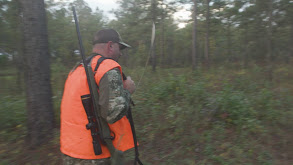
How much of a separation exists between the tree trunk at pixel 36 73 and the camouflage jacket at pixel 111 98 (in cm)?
315

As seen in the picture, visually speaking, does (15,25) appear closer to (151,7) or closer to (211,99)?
(211,99)

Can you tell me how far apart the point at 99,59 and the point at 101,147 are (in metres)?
0.86

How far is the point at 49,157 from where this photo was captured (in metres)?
4.07

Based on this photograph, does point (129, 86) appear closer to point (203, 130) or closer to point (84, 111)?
point (84, 111)

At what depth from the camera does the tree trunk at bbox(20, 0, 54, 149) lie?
4207 mm

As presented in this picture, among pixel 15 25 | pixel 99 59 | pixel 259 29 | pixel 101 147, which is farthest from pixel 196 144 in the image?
pixel 259 29

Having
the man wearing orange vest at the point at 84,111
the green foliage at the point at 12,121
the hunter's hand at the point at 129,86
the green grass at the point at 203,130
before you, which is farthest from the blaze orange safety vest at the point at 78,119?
the green foliage at the point at 12,121

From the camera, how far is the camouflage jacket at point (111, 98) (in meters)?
1.80

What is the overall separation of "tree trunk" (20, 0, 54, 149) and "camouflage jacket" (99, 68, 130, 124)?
10.3ft

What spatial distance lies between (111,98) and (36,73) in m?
3.22

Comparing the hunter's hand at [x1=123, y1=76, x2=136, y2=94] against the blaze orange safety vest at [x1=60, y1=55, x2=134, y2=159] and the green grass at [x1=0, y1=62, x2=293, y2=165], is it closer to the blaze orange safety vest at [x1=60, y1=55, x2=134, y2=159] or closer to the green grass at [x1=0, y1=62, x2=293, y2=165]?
the blaze orange safety vest at [x1=60, y1=55, x2=134, y2=159]

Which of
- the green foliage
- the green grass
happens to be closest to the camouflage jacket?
the green grass

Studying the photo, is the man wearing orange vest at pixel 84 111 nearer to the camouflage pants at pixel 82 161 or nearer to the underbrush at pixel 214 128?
the camouflage pants at pixel 82 161

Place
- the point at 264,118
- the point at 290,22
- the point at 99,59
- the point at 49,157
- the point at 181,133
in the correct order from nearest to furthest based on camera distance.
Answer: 1. the point at 99,59
2. the point at 49,157
3. the point at 181,133
4. the point at 264,118
5. the point at 290,22
